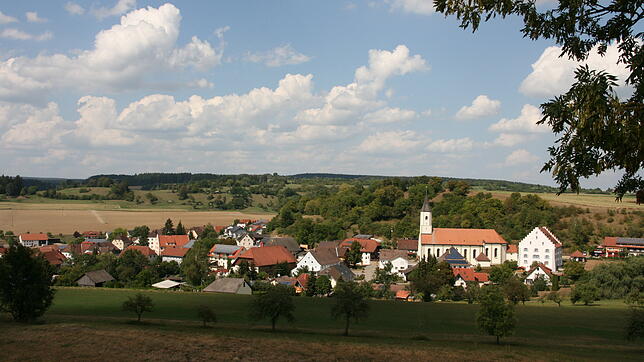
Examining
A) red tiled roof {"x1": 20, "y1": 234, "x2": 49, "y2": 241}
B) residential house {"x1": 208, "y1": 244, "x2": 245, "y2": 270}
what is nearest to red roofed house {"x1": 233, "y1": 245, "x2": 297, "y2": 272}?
residential house {"x1": 208, "y1": 244, "x2": 245, "y2": 270}

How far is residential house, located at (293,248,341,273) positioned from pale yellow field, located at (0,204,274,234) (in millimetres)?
68921

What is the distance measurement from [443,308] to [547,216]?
5753cm

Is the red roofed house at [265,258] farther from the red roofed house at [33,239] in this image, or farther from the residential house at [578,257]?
the red roofed house at [33,239]

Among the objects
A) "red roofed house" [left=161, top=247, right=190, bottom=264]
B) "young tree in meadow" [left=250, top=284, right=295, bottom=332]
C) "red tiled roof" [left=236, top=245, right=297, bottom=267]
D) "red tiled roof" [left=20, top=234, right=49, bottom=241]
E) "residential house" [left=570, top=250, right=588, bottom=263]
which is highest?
"young tree in meadow" [left=250, top=284, right=295, bottom=332]

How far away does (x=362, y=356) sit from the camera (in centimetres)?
2027

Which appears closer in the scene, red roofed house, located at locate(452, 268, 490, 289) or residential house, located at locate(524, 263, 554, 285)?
red roofed house, located at locate(452, 268, 490, 289)

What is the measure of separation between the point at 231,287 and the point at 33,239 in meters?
72.8

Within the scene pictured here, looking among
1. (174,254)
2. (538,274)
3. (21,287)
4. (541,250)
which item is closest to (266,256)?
(174,254)

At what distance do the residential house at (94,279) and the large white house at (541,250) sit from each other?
2344 inches

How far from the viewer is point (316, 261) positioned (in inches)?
3041

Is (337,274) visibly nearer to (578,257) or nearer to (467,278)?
(467,278)

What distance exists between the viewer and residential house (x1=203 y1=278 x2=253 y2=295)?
5728cm

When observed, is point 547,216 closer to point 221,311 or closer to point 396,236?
point 396,236

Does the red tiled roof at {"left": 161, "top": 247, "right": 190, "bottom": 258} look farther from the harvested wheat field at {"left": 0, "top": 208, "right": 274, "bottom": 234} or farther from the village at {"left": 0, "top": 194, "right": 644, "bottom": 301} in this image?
the harvested wheat field at {"left": 0, "top": 208, "right": 274, "bottom": 234}
